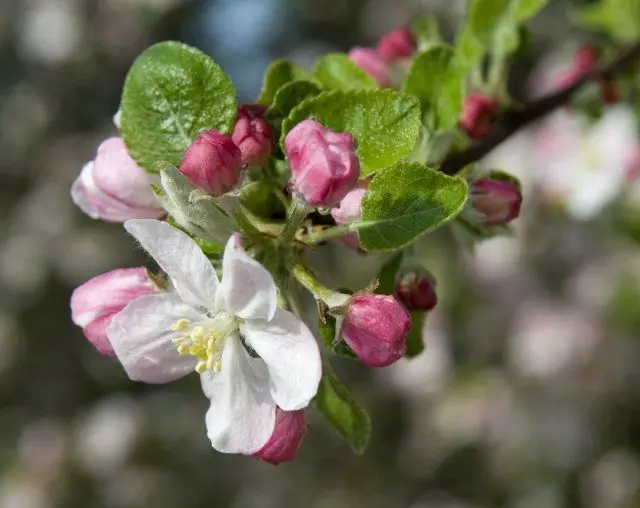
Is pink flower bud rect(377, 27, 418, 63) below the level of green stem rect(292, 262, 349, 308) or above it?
below

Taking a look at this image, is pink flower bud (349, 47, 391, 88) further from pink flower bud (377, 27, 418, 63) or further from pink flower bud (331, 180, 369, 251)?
pink flower bud (331, 180, 369, 251)

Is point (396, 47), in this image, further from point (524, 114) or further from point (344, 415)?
point (344, 415)

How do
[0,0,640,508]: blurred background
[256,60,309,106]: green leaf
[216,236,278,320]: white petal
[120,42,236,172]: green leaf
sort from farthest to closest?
1. [0,0,640,508]: blurred background
2. [256,60,309,106]: green leaf
3. [120,42,236,172]: green leaf
4. [216,236,278,320]: white petal

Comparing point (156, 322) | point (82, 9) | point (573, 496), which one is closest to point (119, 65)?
point (82, 9)

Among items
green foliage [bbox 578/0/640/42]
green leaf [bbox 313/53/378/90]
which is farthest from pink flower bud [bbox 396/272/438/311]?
green foliage [bbox 578/0/640/42]

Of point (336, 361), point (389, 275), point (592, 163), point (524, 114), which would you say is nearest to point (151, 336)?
point (389, 275)

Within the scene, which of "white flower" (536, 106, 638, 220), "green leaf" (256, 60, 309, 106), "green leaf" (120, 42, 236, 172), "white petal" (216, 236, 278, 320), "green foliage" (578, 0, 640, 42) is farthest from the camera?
"white flower" (536, 106, 638, 220)

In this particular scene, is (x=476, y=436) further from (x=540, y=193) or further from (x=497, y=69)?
(x=497, y=69)

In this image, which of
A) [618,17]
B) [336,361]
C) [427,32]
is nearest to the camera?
[427,32]
